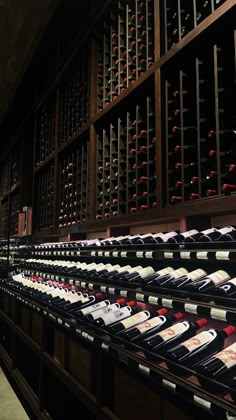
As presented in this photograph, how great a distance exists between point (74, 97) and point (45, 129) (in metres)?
1.27

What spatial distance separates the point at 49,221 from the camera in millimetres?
4664

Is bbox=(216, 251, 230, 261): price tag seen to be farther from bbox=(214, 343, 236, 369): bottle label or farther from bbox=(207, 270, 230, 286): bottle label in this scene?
bbox=(214, 343, 236, 369): bottle label

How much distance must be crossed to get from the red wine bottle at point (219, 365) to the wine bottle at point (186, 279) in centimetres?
37

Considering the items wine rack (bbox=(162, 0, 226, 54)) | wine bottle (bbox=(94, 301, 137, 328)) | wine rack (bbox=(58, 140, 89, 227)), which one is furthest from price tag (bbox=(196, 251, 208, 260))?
wine rack (bbox=(58, 140, 89, 227))

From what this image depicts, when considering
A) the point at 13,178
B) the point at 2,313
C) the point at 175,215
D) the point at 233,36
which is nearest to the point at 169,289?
the point at 175,215

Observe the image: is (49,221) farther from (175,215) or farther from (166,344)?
(166,344)

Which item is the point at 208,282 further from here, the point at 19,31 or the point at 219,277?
the point at 19,31

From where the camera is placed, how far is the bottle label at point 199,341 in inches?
60.5

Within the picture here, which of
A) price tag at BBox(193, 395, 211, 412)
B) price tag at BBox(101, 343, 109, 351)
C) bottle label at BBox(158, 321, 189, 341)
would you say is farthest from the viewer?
price tag at BBox(101, 343, 109, 351)

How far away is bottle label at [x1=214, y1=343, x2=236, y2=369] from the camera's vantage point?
1.35 m

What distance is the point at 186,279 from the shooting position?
1745mm

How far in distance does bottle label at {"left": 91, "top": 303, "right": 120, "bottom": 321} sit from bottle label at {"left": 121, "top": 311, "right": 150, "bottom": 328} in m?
0.23

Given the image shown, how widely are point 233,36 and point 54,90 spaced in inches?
124

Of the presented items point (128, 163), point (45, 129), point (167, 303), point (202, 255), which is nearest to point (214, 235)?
point (202, 255)
